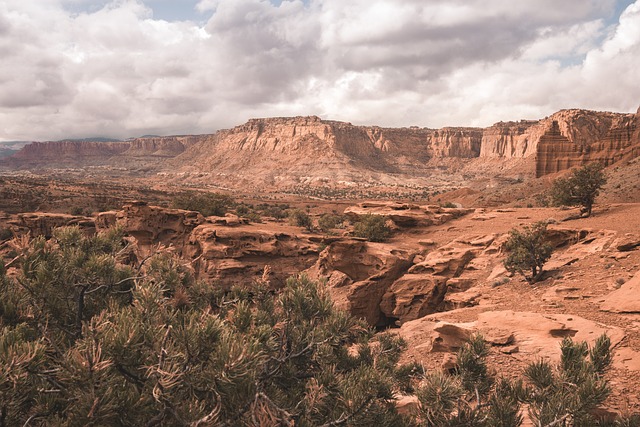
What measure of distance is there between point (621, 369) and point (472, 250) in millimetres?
11298

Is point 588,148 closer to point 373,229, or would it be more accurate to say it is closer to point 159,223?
point 373,229

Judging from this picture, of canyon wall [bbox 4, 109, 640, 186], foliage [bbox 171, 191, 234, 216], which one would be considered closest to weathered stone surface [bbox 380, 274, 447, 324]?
foliage [bbox 171, 191, 234, 216]

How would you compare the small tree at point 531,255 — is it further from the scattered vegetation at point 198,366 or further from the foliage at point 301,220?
the foliage at point 301,220

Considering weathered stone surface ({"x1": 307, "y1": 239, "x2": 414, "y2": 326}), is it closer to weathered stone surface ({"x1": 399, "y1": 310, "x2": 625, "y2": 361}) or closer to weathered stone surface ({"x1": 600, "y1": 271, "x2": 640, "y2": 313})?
weathered stone surface ({"x1": 399, "y1": 310, "x2": 625, "y2": 361})

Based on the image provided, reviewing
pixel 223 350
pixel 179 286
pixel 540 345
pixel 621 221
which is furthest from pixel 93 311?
pixel 621 221

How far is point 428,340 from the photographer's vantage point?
10703 millimetres

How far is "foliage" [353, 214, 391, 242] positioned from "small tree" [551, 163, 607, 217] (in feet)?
29.8

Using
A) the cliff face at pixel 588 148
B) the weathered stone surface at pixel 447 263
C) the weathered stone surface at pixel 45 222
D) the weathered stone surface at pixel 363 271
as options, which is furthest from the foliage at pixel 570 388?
the cliff face at pixel 588 148

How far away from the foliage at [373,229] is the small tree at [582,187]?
9.07 metres

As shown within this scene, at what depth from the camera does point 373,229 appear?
2092cm

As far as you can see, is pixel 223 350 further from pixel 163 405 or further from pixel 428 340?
pixel 428 340

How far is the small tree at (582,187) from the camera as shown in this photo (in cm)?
1842

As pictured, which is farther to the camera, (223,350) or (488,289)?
(488,289)

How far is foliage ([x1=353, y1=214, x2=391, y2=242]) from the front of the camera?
20.8 meters
